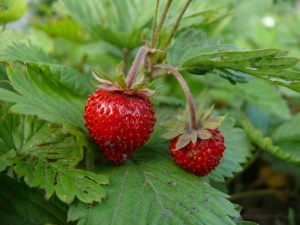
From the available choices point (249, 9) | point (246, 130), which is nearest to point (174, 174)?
point (246, 130)

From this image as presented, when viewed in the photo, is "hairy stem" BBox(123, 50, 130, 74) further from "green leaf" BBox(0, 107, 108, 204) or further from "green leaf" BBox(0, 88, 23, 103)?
"green leaf" BBox(0, 88, 23, 103)

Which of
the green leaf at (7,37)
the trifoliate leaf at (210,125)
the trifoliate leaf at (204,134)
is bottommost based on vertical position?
the trifoliate leaf at (204,134)

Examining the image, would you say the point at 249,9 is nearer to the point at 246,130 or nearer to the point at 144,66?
the point at 246,130

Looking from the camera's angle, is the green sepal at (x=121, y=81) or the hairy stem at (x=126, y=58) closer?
the green sepal at (x=121, y=81)

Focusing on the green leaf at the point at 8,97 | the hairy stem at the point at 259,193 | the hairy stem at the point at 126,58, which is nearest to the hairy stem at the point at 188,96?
the green leaf at the point at 8,97

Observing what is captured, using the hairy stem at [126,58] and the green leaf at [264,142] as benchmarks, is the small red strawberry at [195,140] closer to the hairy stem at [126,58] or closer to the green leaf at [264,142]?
the green leaf at [264,142]

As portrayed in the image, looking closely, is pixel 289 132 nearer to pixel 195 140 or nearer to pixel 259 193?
pixel 259 193
